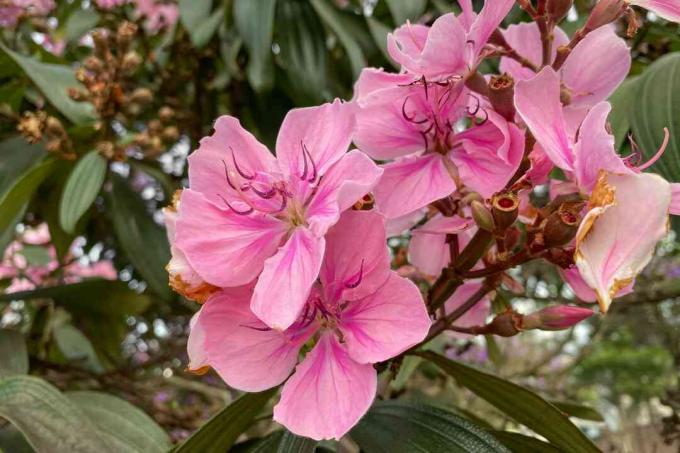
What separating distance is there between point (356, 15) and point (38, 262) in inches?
23.7

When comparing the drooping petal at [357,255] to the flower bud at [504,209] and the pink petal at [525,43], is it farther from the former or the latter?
the pink petal at [525,43]

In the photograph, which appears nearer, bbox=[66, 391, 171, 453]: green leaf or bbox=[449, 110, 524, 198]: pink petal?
bbox=[449, 110, 524, 198]: pink petal

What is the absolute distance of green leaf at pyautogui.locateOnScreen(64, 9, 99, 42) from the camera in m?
1.10

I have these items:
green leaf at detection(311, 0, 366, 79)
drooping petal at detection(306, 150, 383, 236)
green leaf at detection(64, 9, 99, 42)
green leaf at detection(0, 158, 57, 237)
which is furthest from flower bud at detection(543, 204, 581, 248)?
green leaf at detection(64, 9, 99, 42)

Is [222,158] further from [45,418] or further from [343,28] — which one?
[343,28]

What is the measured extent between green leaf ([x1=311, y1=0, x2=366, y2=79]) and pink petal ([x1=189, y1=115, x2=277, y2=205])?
15.5 inches

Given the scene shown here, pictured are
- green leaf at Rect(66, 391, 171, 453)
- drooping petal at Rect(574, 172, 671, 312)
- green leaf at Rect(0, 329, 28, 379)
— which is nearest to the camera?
drooping petal at Rect(574, 172, 671, 312)

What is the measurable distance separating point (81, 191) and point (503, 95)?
529 mm

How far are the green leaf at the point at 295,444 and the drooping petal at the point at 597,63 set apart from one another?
307mm

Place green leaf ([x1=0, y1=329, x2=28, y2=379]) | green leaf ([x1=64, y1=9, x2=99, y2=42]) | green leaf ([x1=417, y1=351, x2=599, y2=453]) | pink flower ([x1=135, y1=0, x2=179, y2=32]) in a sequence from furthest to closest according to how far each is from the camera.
Answer: pink flower ([x1=135, y1=0, x2=179, y2=32]), green leaf ([x1=64, y1=9, x2=99, y2=42]), green leaf ([x1=0, y1=329, x2=28, y2=379]), green leaf ([x1=417, y1=351, x2=599, y2=453])

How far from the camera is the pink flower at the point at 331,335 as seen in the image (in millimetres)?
425

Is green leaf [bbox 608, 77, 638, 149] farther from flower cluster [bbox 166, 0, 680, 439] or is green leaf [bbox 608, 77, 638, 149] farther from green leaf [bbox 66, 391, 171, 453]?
green leaf [bbox 66, 391, 171, 453]

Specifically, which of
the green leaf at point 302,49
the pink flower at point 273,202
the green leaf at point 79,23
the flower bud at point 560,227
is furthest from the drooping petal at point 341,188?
the green leaf at point 79,23

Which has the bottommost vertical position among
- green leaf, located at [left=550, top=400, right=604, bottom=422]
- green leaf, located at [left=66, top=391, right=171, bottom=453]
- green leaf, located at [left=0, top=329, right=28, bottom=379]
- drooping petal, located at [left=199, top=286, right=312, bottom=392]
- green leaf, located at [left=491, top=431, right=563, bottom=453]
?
green leaf, located at [left=550, top=400, right=604, bottom=422]
